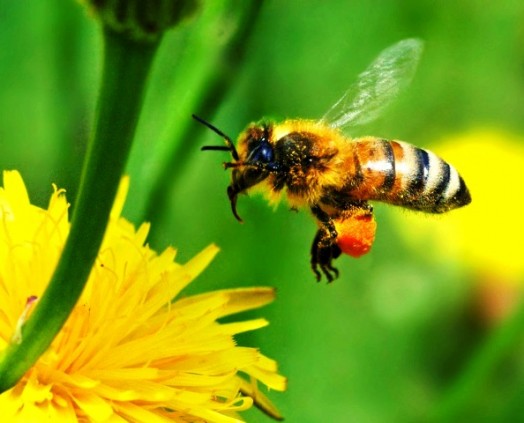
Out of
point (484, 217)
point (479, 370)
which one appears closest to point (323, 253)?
point (479, 370)

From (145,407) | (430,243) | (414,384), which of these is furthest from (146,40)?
(430,243)

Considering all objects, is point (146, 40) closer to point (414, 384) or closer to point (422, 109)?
point (414, 384)

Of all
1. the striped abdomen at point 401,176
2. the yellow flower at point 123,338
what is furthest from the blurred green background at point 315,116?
the yellow flower at point 123,338

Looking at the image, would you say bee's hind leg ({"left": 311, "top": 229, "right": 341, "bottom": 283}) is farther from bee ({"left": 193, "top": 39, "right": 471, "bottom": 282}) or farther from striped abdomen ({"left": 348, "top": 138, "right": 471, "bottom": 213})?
striped abdomen ({"left": 348, "top": 138, "right": 471, "bottom": 213})

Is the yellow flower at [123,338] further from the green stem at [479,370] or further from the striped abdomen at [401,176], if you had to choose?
the green stem at [479,370]

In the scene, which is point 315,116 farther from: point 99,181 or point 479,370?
point 99,181

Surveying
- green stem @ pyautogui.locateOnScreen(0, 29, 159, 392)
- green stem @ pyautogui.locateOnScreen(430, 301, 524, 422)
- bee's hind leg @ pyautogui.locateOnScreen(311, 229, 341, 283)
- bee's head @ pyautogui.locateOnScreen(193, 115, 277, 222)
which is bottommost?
green stem @ pyautogui.locateOnScreen(0, 29, 159, 392)

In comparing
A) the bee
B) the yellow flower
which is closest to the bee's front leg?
the bee
